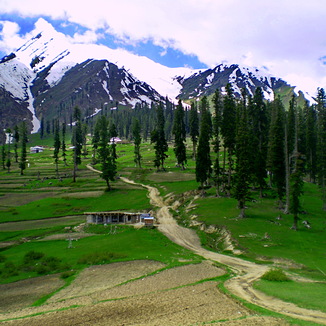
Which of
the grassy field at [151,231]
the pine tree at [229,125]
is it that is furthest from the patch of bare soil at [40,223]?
the pine tree at [229,125]

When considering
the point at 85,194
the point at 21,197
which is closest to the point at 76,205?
the point at 85,194

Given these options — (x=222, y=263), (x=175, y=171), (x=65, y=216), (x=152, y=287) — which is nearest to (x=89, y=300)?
(x=152, y=287)

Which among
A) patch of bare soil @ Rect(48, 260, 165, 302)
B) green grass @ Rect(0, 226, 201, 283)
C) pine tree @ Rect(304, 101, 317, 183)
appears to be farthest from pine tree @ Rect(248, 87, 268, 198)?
patch of bare soil @ Rect(48, 260, 165, 302)

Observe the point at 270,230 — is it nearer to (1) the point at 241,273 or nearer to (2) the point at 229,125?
(1) the point at 241,273

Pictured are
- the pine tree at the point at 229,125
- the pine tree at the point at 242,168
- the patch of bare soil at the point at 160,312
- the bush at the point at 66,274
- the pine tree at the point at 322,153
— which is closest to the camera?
the patch of bare soil at the point at 160,312

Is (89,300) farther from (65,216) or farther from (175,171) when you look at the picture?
(175,171)

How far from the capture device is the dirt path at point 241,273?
16125 millimetres

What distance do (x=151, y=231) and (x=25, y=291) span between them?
24.0 m

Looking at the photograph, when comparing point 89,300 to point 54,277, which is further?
point 54,277

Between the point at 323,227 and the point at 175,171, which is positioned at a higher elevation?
the point at 175,171

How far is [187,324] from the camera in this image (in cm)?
1472

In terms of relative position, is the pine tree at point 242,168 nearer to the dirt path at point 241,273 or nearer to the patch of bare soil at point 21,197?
the dirt path at point 241,273

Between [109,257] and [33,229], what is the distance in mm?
26888

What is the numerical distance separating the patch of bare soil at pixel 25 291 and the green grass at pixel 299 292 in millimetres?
17020
